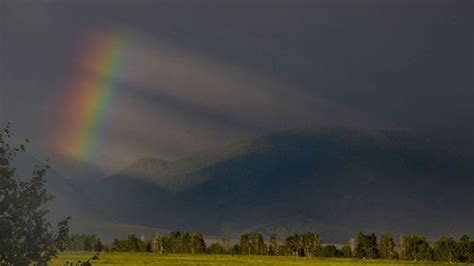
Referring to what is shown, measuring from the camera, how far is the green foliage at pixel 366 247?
231 ft

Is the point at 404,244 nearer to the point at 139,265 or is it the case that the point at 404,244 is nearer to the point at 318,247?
the point at 318,247

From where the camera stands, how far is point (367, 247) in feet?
235

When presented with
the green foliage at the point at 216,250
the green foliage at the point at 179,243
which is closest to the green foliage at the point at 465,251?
the green foliage at the point at 216,250

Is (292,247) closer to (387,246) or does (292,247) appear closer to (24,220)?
(387,246)

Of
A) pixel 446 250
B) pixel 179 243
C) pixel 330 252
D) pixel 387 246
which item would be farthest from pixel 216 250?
pixel 446 250

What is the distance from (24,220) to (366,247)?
2577 inches

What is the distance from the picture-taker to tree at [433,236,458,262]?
2358 inches

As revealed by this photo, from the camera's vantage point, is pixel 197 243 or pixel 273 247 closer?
pixel 197 243

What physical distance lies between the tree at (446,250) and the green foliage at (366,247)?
30.4 ft

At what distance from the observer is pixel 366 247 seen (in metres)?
71.6

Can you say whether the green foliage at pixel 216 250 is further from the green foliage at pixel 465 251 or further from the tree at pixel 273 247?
the green foliage at pixel 465 251

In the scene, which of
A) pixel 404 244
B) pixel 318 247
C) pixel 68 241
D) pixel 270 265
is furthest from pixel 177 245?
pixel 68 241

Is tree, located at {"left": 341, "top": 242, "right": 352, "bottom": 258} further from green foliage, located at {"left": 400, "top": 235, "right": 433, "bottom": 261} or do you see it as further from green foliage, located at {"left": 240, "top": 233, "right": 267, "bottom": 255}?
green foliage, located at {"left": 240, "top": 233, "right": 267, "bottom": 255}

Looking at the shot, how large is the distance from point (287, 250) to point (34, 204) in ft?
224
